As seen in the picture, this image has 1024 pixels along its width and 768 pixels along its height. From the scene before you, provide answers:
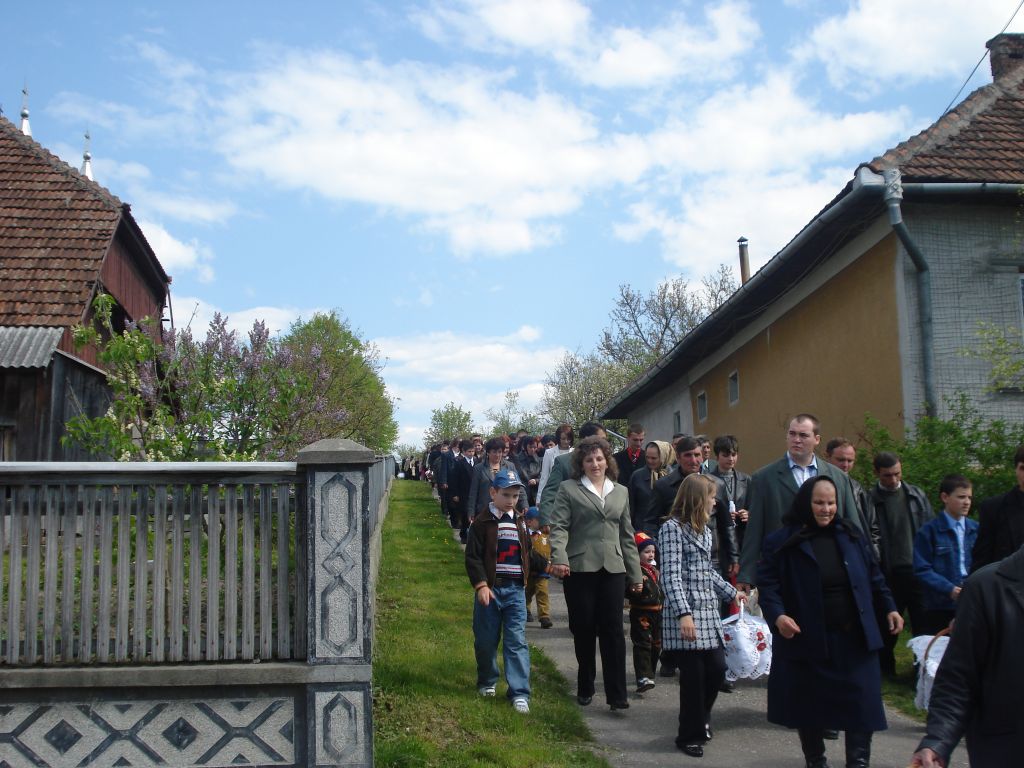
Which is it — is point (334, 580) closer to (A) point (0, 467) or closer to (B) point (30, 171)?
(A) point (0, 467)

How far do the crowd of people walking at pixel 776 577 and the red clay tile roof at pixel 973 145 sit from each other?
4.23 m

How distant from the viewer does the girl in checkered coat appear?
625 cm

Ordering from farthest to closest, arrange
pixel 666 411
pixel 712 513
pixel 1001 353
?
pixel 666 411
pixel 1001 353
pixel 712 513

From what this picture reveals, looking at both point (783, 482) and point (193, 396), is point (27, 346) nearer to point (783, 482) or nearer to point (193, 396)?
point (193, 396)

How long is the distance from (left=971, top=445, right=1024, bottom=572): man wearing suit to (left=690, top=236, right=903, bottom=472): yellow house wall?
5967 mm

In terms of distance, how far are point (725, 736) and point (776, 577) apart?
1.52m

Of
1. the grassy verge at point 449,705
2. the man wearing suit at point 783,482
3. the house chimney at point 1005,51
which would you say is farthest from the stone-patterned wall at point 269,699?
the house chimney at point 1005,51

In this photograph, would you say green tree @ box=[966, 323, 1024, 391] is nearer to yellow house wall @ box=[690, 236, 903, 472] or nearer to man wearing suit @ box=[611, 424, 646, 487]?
yellow house wall @ box=[690, 236, 903, 472]

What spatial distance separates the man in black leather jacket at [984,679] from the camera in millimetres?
3047

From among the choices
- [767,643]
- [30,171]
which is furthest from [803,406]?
[30,171]

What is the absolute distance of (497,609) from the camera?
7203 millimetres

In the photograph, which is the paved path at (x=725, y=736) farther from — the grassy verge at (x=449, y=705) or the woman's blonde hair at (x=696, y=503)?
the woman's blonde hair at (x=696, y=503)

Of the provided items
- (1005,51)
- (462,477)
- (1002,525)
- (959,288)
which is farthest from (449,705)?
(1005,51)

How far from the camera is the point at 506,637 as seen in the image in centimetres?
704
